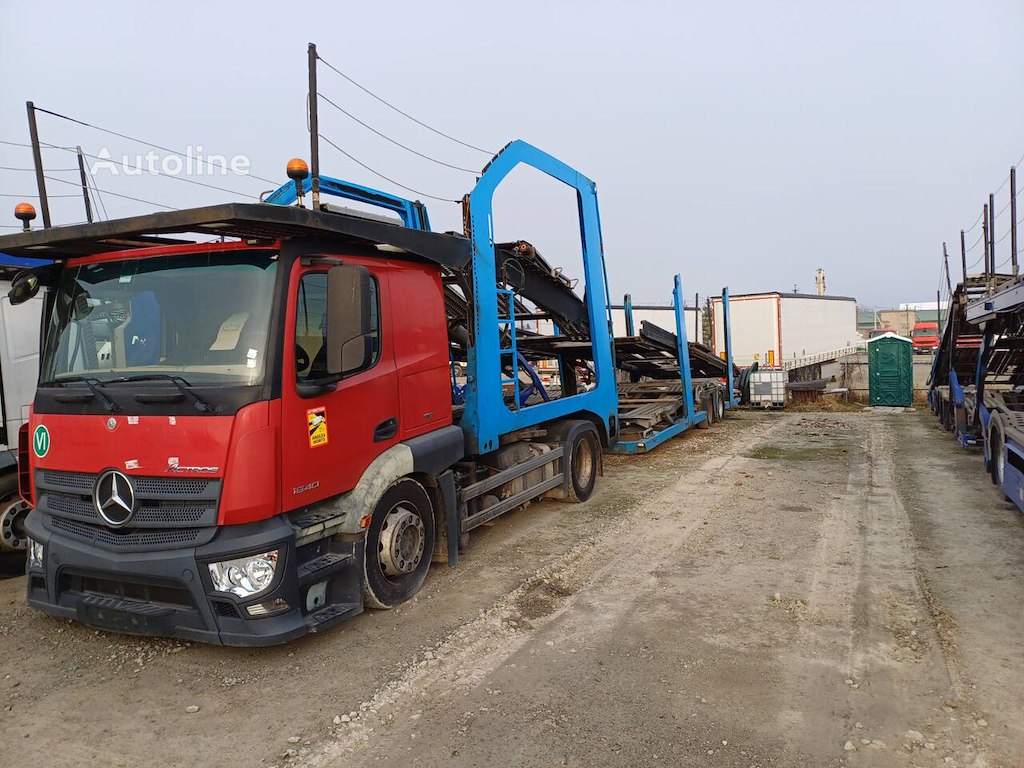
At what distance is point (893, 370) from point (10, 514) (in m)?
20.3

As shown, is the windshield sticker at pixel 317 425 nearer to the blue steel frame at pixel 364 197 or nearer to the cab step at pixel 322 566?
the cab step at pixel 322 566

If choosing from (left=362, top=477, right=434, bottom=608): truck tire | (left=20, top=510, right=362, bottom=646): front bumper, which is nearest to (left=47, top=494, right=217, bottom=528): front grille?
(left=20, top=510, right=362, bottom=646): front bumper

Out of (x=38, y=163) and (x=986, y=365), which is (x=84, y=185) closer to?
(x=38, y=163)

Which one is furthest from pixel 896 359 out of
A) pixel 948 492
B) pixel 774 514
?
pixel 774 514

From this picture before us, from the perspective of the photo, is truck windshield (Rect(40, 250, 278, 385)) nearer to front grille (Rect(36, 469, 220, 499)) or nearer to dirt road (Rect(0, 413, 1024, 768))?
front grille (Rect(36, 469, 220, 499))

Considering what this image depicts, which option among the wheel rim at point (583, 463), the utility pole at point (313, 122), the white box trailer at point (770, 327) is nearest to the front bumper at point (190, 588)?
the utility pole at point (313, 122)

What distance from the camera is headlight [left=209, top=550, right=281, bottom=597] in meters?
3.46

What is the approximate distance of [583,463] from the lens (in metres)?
7.67

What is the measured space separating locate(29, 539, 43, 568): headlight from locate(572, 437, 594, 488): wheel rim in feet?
15.9

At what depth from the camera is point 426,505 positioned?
4.82 m

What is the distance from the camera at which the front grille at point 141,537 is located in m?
3.48

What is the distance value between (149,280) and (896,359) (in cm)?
2004

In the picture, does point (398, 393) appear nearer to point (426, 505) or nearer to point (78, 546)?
point (426, 505)

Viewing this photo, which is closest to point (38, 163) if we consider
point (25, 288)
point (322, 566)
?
point (25, 288)
